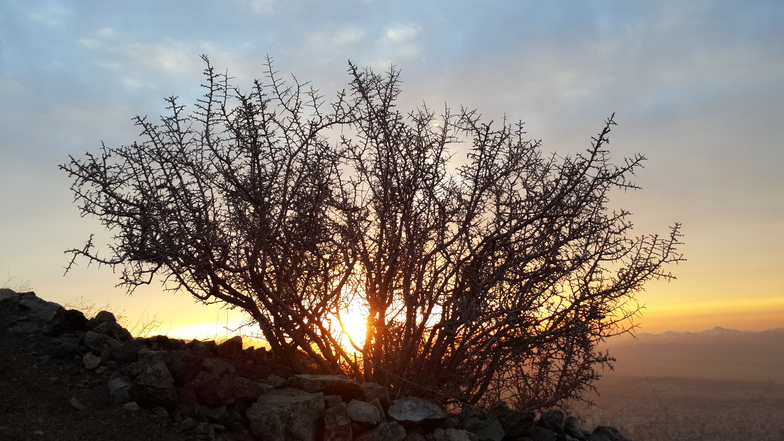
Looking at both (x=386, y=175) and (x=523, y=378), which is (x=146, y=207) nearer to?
(x=386, y=175)

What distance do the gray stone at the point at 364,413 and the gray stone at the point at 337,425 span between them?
77mm

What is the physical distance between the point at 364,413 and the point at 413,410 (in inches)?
24.3

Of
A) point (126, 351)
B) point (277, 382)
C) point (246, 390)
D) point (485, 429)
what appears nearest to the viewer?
point (246, 390)

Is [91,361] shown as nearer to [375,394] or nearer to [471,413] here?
[375,394]

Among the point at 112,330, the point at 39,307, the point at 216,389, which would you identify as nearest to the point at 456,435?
the point at 216,389

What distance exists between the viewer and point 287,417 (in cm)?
597

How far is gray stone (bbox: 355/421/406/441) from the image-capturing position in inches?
240

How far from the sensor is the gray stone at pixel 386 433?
6102mm

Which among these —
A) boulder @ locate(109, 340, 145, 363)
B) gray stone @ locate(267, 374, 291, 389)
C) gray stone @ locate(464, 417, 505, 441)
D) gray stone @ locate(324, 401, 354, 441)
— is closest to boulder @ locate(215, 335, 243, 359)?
boulder @ locate(109, 340, 145, 363)

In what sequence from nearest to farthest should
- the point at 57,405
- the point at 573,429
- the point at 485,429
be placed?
the point at 57,405
the point at 485,429
the point at 573,429

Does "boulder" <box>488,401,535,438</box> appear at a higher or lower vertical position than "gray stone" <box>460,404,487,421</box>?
lower

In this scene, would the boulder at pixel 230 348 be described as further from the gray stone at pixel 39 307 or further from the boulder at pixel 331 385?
the gray stone at pixel 39 307

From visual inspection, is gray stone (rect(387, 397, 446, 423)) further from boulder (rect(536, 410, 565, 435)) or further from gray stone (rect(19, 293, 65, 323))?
gray stone (rect(19, 293, 65, 323))

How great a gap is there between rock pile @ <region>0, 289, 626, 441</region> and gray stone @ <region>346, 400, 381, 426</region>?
0.01 metres
